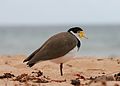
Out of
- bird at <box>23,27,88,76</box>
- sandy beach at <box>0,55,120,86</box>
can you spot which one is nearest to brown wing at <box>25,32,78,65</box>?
bird at <box>23,27,88,76</box>

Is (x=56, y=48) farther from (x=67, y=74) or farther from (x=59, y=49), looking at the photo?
(x=67, y=74)

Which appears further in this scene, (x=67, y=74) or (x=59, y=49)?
(x=67, y=74)

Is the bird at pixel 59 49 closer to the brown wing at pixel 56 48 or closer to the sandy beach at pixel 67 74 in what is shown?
the brown wing at pixel 56 48

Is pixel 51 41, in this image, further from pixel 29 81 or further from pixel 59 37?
pixel 29 81

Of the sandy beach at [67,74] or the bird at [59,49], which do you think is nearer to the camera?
the sandy beach at [67,74]

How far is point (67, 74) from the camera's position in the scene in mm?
8898

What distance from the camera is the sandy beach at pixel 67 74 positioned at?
7344mm

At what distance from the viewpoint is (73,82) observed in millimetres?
7336

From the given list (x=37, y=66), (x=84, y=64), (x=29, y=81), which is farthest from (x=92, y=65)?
(x=29, y=81)

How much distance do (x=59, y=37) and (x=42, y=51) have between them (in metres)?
0.41

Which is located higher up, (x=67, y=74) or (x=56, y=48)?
(x=56, y=48)

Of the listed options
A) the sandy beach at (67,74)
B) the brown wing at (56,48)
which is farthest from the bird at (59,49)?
the sandy beach at (67,74)

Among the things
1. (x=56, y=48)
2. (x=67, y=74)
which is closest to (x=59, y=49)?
(x=56, y=48)

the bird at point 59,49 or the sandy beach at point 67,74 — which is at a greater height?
the bird at point 59,49
